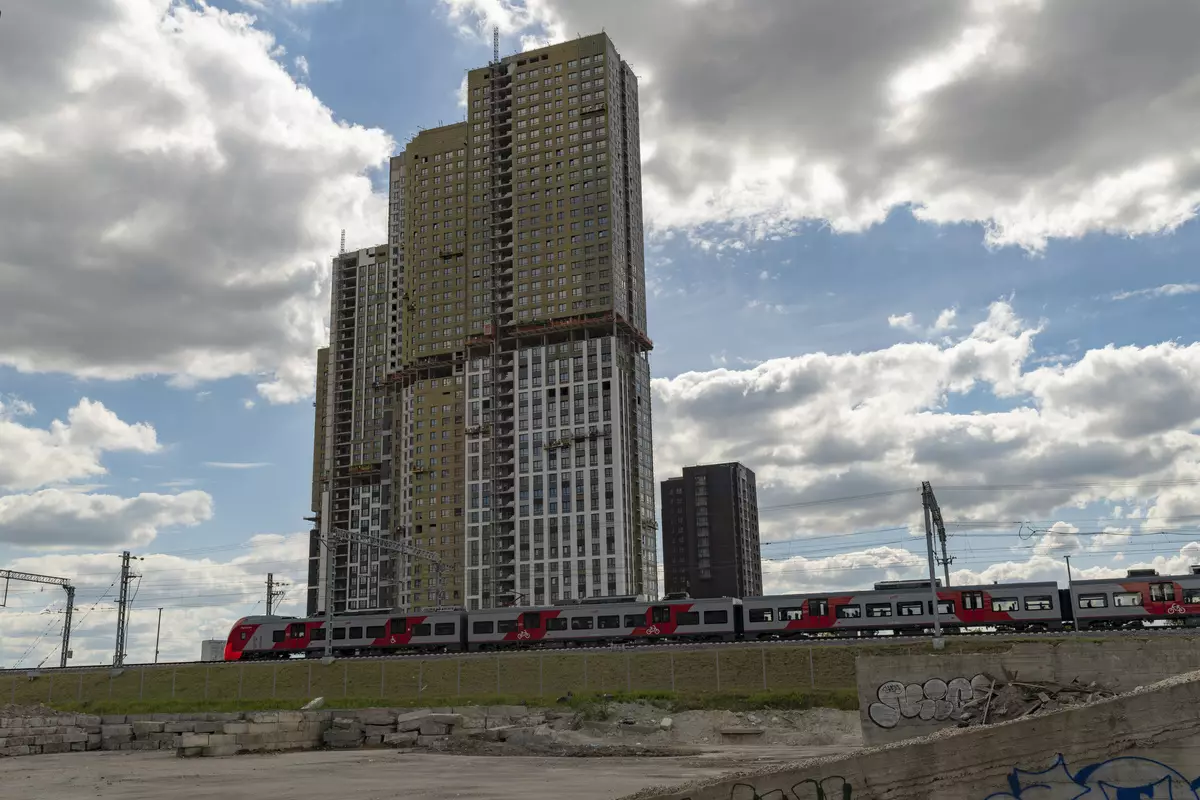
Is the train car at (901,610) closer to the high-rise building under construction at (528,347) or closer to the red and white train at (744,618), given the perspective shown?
the red and white train at (744,618)

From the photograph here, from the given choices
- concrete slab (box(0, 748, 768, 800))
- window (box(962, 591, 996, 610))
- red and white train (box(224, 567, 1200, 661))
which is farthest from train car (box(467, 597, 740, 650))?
concrete slab (box(0, 748, 768, 800))

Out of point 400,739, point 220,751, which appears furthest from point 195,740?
point 400,739

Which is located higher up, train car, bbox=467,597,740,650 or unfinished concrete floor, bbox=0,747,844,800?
train car, bbox=467,597,740,650

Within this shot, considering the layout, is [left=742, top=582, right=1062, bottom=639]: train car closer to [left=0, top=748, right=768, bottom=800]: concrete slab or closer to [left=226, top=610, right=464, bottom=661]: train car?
[left=226, top=610, right=464, bottom=661]: train car

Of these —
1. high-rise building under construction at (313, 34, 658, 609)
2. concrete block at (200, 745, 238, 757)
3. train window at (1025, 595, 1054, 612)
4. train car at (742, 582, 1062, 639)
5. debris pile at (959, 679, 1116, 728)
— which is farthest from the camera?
high-rise building under construction at (313, 34, 658, 609)

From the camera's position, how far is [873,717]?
1270 inches

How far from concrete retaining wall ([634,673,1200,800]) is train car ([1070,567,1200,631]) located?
51.4 meters

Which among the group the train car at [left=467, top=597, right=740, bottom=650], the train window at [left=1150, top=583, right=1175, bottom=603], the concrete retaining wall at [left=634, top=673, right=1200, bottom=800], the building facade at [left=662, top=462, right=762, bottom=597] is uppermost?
the building facade at [left=662, top=462, right=762, bottom=597]

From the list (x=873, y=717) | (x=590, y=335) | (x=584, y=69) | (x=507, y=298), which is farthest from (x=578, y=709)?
(x=584, y=69)

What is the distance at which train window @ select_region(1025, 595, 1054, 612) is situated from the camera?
59.6 m

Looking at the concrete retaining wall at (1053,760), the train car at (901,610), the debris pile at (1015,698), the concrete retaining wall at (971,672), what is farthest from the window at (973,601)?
the concrete retaining wall at (1053,760)

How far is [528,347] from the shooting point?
5394 inches

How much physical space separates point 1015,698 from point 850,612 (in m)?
34.8

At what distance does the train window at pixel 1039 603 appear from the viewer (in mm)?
59562
